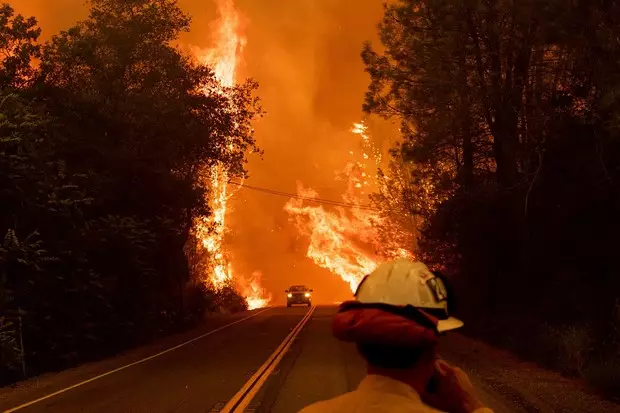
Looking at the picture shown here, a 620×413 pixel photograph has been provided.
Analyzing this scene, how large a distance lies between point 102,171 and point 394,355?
71.7 feet

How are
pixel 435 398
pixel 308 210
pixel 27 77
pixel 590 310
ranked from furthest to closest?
pixel 308 210 → pixel 27 77 → pixel 590 310 → pixel 435 398

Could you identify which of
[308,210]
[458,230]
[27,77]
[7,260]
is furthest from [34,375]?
[308,210]

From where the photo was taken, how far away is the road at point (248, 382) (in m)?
9.73

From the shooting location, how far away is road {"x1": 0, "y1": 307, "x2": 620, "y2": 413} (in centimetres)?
973

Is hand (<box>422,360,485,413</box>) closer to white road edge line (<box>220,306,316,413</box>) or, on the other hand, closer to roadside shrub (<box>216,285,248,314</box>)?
white road edge line (<box>220,306,316,413</box>)

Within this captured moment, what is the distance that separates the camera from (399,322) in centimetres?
192

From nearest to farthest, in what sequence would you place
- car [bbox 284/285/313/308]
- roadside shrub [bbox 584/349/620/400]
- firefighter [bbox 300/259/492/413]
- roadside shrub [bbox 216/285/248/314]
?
firefighter [bbox 300/259/492/413] → roadside shrub [bbox 584/349/620/400] → roadside shrub [bbox 216/285/248/314] → car [bbox 284/285/313/308]

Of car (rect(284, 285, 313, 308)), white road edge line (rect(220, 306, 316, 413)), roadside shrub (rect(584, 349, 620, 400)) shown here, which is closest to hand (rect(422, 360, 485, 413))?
white road edge line (rect(220, 306, 316, 413))

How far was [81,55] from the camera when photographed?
22.5 metres

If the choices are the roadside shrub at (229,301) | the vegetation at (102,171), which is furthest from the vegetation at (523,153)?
the roadside shrub at (229,301)

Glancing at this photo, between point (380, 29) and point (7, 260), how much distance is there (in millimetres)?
14685

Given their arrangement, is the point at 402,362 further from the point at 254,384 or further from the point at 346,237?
the point at 346,237

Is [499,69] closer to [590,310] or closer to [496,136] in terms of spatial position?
[496,136]

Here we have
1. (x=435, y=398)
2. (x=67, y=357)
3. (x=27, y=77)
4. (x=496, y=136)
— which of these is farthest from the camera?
(x=496, y=136)
